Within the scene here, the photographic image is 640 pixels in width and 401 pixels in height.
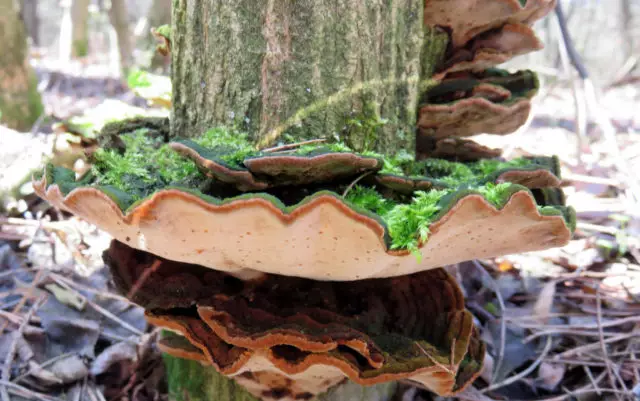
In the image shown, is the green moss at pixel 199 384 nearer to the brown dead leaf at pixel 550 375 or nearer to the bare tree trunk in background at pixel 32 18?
the brown dead leaf at pixel 550 375

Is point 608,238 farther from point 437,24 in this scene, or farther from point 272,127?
point 272,127

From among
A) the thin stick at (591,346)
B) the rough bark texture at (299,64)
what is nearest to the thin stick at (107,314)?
the rough bark texture at (299,64)

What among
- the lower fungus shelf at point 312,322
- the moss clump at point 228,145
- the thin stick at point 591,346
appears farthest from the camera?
the thin stick at point 591,346

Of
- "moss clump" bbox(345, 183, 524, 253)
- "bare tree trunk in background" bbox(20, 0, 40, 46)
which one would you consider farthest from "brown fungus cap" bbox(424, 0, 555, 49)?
"bare tree trunk in background" bbox(20, 0, 40, 46)

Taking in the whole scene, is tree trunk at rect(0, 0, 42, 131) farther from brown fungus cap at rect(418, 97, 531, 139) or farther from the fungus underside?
brown fungus cap at rect(418, 97, 531, 139)

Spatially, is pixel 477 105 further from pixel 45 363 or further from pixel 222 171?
pixel 45 363

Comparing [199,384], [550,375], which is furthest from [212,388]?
[550,375]
